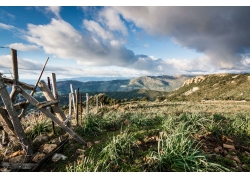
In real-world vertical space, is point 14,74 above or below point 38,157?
above

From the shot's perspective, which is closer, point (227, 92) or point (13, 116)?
point (13, 116)

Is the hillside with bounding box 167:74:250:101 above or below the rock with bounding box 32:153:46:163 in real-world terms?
below

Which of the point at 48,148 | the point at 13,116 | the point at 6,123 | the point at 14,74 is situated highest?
the point at 14,74

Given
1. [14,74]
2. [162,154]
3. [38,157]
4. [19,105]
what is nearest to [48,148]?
[38,157]

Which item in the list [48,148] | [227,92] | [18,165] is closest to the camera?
[18,165]

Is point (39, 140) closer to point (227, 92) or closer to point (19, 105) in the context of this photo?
point (19, 105)

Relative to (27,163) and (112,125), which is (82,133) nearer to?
(112,125)

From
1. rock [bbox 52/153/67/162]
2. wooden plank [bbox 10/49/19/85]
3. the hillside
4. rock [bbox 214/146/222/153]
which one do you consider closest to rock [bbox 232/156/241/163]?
rock [bbox 214/146/222/153]

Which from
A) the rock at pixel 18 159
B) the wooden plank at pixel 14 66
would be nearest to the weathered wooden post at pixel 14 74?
the wooden plank at pixel 14 66

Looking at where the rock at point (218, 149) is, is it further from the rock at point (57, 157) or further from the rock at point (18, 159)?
the rock at point (18, 159)

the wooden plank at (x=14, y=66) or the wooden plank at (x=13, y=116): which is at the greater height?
the wooden plank at (x=14, y=66)

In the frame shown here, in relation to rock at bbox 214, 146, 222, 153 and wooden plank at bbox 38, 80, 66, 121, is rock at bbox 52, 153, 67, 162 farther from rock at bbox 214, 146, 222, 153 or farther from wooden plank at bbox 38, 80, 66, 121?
rock at bbox 214, 146, 222, 153

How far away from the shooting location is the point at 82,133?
24.2 ft

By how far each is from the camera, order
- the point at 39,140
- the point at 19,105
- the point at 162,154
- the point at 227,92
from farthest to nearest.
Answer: the point at 227,92 < the point at 39,140 < the point at 19,105 < the point at 162,154
